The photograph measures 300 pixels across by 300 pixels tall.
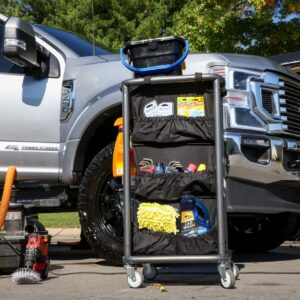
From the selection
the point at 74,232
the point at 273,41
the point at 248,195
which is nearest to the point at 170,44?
the point at 248,195

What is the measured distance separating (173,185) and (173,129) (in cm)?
41

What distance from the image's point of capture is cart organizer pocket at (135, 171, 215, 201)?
17.0 feet

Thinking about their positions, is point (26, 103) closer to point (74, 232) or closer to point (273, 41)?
point (74, 232)

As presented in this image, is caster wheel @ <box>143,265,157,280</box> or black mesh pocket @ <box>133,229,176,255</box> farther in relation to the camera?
caster wheel @ <box>143,265,157,280</box>

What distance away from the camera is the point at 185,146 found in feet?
17.5

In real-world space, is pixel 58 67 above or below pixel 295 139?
above

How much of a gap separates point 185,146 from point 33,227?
1.50 m

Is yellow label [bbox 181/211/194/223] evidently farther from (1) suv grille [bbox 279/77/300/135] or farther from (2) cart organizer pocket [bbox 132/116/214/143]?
(1) suv grille [bbox 279/77/300/135]

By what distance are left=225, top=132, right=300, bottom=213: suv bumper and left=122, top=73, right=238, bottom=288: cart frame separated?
875 millimetres

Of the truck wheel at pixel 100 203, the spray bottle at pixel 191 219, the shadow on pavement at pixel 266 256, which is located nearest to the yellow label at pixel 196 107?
the spray bottle at pixel 191 219

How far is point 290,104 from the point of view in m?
6.79

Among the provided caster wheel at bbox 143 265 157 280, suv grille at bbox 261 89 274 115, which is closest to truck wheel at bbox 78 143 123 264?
caster wheel at bbox 143 265 157 280

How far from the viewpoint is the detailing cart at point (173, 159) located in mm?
5102

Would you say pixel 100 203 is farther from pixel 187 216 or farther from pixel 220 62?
pixel 220 62
